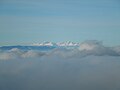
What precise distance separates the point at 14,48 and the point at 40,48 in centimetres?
2878

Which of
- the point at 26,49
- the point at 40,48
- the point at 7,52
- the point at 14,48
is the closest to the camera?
the point at 7,52


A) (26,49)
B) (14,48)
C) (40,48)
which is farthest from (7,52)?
(40,48)

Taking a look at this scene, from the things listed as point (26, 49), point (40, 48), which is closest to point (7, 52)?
point (26, 49)

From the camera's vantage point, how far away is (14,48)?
136ft

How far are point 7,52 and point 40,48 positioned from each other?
1317 inches

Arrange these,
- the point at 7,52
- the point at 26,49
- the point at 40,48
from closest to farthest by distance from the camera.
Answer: the point at 7,52, the point at 26,49, the point at 40,48

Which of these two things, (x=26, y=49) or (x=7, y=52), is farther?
(x=26, y=49)

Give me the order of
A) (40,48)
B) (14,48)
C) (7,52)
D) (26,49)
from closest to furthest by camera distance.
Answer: (7,52)
(14,48)
(26,49)
(40,48)

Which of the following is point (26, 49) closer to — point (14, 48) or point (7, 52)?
point (14, 48)

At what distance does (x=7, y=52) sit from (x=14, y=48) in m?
4.71

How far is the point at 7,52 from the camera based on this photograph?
3672 cm

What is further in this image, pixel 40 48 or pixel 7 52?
pixel 40 48

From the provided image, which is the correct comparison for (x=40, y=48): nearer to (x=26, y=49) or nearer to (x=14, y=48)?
(x=26, y=49)

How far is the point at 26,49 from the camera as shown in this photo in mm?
53375
